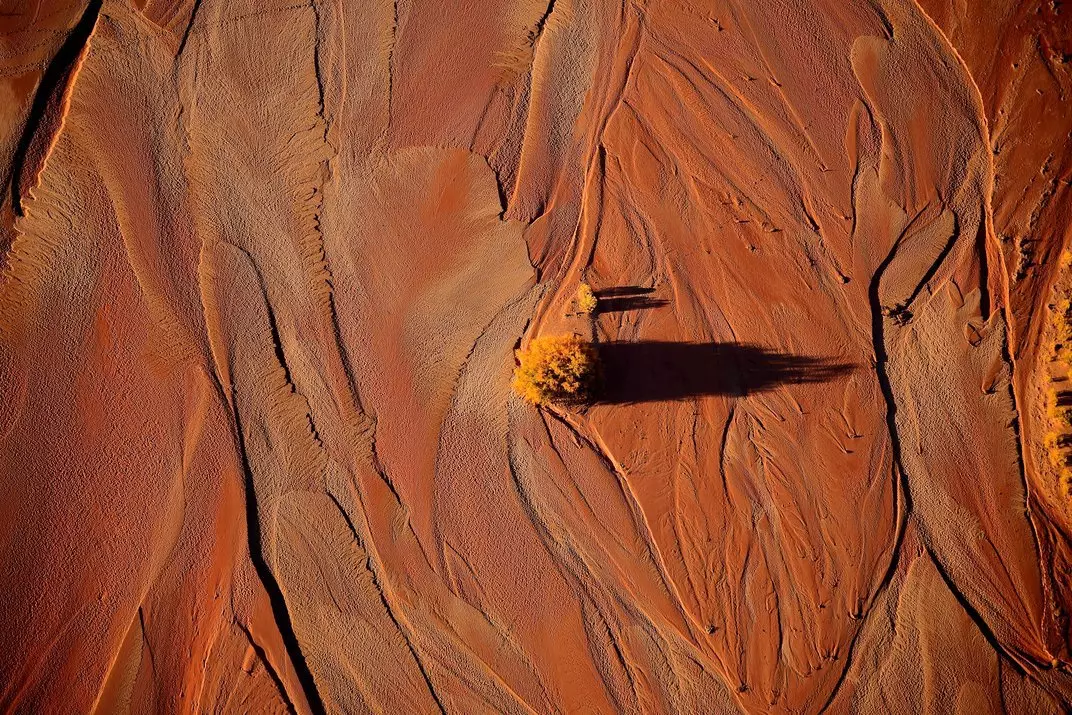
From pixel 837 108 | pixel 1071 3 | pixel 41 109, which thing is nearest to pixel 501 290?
pixel 837 108

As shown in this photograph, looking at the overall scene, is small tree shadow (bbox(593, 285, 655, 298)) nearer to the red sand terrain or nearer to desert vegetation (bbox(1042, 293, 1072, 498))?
the red sand terrain

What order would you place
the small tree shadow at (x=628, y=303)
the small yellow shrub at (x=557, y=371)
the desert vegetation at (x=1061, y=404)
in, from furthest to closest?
the small tree shadow at (x=628, y=303) < the desert vegetation at (x=1061, y=404) < the small yellow shrub at (x=557, y=371)

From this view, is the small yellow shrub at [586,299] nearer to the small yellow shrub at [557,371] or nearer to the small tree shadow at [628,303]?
the small tree shadow at [628,303]

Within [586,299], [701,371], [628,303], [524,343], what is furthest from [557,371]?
[701,371]

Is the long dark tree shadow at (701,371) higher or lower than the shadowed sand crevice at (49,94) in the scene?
lower

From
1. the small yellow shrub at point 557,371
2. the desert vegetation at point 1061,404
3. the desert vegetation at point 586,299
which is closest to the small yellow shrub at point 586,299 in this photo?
the desert vegetation at point 586,299

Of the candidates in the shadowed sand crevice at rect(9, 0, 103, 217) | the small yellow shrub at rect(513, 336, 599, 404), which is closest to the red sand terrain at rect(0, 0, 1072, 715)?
the shadowed sand crevice at rect(9, 0, 103, 217)

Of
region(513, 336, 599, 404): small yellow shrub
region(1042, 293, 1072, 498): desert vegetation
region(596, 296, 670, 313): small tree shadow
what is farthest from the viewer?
region(596, 296, 670, 313): small tree shadow
